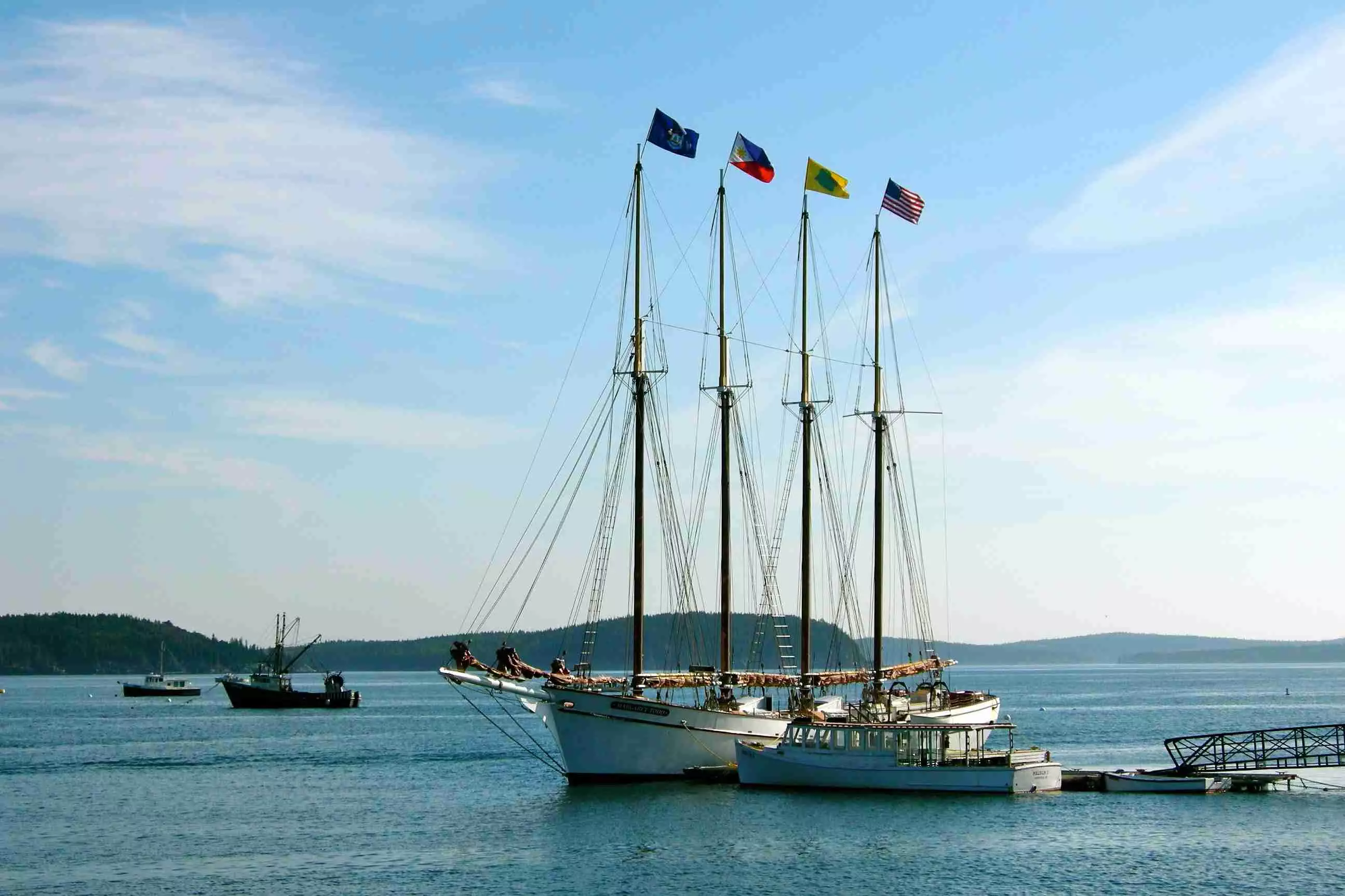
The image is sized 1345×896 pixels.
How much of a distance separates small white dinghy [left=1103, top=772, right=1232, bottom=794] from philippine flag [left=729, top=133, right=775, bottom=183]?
3322 centimetres

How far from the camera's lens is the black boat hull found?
185m

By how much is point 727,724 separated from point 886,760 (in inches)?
342

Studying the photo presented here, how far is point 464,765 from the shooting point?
97500 mm

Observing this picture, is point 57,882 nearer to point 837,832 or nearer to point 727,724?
point 837,832

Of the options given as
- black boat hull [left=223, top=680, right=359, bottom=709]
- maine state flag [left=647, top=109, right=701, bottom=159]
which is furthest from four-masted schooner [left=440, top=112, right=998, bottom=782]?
black boat hull [left=223, top=680, right=359, bottom=709]

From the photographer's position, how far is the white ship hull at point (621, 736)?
71062mm

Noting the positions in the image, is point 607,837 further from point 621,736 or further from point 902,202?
point 902,202

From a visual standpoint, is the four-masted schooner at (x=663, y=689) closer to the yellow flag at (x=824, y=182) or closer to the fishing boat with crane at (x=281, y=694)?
the yellow flag at (x=824, y=182)

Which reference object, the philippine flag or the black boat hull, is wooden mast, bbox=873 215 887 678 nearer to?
the philippine flag

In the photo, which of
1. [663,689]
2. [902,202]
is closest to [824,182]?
[902,202]

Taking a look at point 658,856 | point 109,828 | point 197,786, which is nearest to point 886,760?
point 658,856

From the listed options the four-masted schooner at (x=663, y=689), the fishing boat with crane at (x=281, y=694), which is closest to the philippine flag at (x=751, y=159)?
the four-masted schooner at (x=663, y=689)

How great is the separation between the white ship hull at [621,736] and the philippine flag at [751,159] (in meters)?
26.3

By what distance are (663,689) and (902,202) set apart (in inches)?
1143
